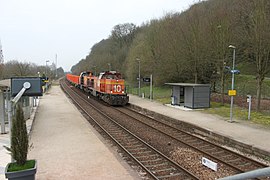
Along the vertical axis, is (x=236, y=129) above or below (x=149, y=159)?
above

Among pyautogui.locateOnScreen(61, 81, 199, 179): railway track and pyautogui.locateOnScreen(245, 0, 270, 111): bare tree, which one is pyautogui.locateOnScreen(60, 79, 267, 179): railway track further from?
pyautogui.locateOnScreen(245, 0, 270, 111): bare tree

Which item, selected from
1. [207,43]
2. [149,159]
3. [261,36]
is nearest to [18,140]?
[149,159]

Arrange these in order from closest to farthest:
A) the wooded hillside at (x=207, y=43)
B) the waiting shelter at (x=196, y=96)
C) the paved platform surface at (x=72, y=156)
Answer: the paved platform surface at (x=72, y=156) → the wooded hillside at (x=207, y=43) → the waiting shelter at (x=196, y=96)

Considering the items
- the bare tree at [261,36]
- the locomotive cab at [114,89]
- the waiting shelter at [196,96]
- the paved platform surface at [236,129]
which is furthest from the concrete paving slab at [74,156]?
the bare tree at [261,36]

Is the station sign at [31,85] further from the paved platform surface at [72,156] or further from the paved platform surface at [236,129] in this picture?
the paved platform surface at [236,129]

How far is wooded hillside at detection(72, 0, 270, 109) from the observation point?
698 inches

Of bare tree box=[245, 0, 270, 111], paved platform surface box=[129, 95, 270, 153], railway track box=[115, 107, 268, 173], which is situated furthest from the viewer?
bare tree box=[245, 0, 270, 111]

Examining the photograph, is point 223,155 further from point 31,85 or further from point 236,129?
point 31,85

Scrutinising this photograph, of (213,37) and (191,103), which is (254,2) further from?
(191,103)

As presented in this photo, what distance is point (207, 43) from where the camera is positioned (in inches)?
1002

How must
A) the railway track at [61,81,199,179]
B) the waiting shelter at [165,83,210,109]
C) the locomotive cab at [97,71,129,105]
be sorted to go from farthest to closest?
the locomotive cab at [97,71,129,105] → the waiting shelter at [165,83,210,109] → the railway track at [61,81,199,179]

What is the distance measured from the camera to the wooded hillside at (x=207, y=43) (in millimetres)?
17719

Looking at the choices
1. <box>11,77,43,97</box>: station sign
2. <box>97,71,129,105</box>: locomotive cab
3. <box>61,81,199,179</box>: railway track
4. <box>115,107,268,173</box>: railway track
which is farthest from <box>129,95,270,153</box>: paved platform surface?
<box>11,77,43,97</box>: station sign

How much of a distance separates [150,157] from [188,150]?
174 cm
